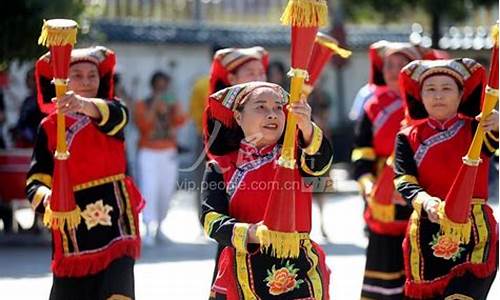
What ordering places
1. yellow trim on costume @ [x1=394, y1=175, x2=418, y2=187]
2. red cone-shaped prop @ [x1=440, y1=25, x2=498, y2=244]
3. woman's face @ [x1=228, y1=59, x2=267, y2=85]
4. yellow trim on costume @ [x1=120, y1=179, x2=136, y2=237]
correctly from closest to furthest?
red cone-shaped prop @ [x1=440, y1=25, x2=498, y2=244], yellow trim on costume @ [x1=394, y1=175, x2=418, y2=187], yellow trim on costume @ [x1=120, y1=179, x2=136, y2=237], woman's face @ [x1=228, y1=59, x2=267, y2=85]

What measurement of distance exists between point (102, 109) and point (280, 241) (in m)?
1.76

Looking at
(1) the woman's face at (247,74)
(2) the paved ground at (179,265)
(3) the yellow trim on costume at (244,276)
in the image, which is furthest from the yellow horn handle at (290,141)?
(2) the paved ground at (179,265)

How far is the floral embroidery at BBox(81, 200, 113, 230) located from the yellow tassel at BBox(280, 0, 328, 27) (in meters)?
1.98

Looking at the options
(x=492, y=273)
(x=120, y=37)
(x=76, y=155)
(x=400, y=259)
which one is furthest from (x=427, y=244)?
(x=120, y=37)

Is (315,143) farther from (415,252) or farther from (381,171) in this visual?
(381,171)

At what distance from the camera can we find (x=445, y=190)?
643 cm

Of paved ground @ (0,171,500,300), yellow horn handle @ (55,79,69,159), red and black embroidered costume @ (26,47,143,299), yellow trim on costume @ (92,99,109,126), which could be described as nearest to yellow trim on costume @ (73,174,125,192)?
red and black embroidered costume @ (26,47,143,299)

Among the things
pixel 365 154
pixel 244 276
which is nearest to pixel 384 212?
pixel 365 154

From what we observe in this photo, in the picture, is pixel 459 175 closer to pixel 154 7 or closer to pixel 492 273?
pixel 492 273

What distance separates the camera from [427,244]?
6465 millimetres

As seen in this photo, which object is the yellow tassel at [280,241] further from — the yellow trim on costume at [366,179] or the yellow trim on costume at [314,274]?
the yellow trim on costume at [366,179]

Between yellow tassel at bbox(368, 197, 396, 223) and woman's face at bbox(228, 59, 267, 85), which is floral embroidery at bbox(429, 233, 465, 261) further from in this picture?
woman's face at bbox(228, 59, 267, 85)

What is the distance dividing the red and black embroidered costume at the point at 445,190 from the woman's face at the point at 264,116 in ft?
3.39

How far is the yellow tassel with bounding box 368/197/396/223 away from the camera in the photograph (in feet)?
→ 25.4
